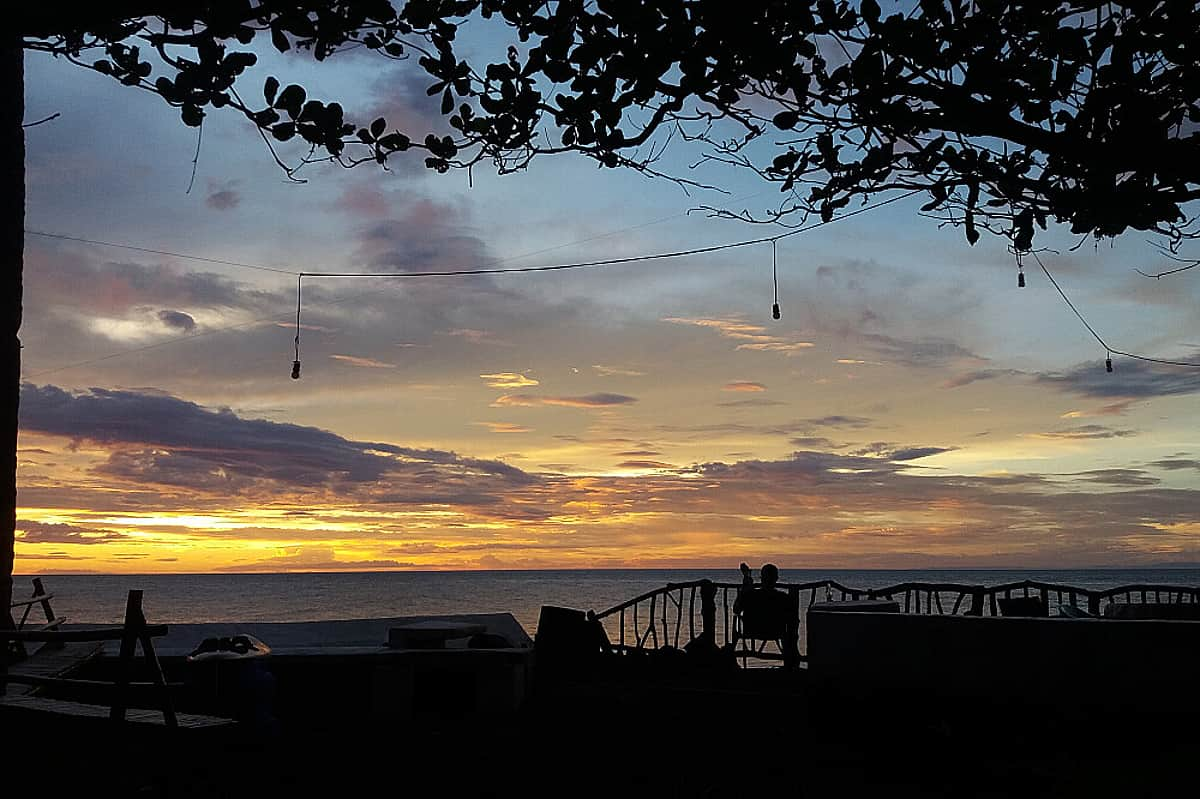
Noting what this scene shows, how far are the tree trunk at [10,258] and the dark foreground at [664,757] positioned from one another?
210 cm

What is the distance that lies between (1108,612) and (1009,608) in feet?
4.56

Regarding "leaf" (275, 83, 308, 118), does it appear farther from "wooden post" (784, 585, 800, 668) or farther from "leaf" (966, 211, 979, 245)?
"wooden post" (784, 585, 800, 668)

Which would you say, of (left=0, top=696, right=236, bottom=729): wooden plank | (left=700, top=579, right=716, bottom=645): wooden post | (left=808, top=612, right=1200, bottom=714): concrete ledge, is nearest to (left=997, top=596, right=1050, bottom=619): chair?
(left=700, top=579, right=716, bottom=645): wooden post

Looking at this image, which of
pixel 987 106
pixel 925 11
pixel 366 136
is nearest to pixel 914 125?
pixel 987 106

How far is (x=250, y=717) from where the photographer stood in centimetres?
974

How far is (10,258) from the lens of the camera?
28.7 feet

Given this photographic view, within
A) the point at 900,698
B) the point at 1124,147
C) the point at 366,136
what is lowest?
the point at 900,698

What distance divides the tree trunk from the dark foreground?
6.89 feet

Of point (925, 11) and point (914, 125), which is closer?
point (914, 125)

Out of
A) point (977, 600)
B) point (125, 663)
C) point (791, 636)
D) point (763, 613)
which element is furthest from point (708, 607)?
point (125, 663)

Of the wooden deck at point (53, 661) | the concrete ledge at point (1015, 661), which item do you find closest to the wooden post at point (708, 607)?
the concrete ledge at point (1015, 661)

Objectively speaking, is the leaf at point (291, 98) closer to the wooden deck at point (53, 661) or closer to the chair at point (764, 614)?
the wooden deck at point (53, 661)

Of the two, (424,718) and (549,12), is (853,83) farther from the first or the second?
(424,718)

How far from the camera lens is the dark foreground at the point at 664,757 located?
7617mm
